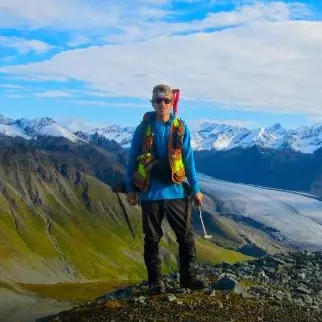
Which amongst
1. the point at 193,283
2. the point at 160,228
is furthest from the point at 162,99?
the point at 193,283

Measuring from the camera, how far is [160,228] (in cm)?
1617

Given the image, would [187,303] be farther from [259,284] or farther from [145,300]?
[259,284]

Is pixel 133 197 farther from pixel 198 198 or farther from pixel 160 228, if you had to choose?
pixel 198 198

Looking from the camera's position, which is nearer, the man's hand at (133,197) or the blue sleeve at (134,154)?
the man's hand at (133,197)

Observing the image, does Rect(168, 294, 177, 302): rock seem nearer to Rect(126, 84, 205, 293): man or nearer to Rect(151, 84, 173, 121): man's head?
Rect(126, 84, 205, 293): man

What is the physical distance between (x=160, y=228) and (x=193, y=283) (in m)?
2.30

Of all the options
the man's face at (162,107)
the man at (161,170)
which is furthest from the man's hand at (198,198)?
the man's face at (162,107)

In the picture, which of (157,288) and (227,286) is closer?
(157,288)

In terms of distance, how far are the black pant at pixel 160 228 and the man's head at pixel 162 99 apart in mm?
2449

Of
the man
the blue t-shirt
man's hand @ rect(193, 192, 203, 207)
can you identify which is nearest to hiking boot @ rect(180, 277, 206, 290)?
the man

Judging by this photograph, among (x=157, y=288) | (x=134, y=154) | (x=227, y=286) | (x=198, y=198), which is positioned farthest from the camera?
(x=227, y=286)

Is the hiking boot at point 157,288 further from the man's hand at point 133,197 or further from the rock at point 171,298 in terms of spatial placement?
the man's hand at point 133,197

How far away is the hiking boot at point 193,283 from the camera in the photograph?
1713cm

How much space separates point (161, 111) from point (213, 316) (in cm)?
556
